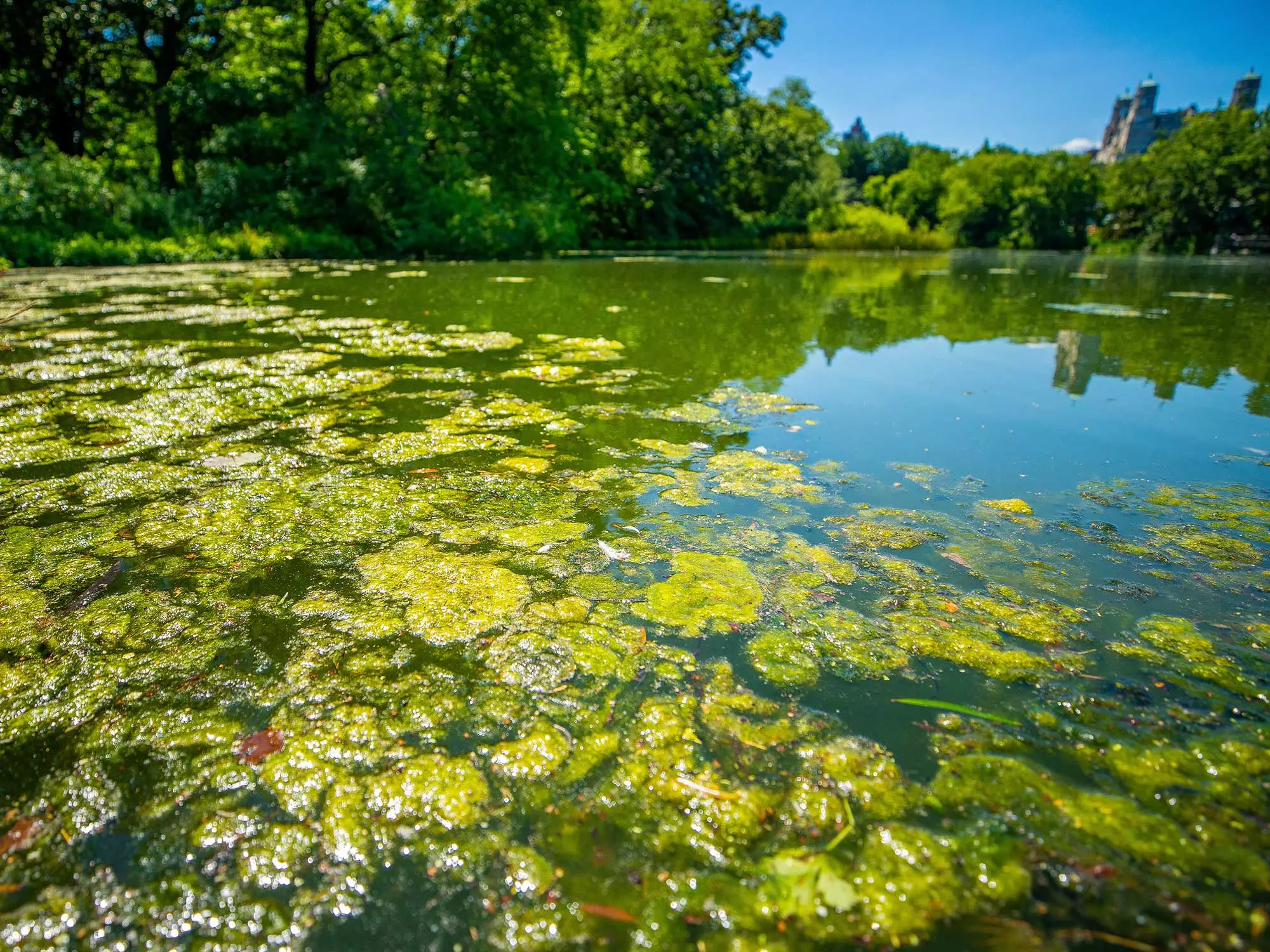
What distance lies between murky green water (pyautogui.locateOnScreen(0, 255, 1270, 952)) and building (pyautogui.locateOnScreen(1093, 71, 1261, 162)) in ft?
346

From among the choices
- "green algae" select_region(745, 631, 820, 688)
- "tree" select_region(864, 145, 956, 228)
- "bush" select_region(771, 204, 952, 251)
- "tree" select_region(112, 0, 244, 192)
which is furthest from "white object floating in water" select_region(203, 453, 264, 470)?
"tree" select_region(864, 145, 956, 228)

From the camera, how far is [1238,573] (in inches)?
68.1

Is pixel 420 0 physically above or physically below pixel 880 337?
above

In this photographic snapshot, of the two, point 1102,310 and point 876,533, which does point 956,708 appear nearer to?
point 876,533

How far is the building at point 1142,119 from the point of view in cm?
7812

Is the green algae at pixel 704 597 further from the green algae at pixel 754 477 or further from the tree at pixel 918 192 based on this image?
the tree at pixel 918 192

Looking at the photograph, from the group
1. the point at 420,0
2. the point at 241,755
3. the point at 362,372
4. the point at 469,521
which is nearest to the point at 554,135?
the point at 420,0

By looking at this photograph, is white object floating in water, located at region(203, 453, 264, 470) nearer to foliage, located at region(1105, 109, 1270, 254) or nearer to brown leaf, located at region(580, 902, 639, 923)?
brown leaf, located at region(580, 902, 639, 923)

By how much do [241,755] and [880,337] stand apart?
5.44m

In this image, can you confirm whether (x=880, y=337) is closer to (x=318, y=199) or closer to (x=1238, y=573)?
(x=1238, y=573)

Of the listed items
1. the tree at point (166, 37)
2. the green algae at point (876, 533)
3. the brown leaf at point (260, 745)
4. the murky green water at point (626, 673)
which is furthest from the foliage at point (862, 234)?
the brown leaf at point (260, 745)

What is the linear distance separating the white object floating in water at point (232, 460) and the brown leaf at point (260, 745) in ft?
5.08

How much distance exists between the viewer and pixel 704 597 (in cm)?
162

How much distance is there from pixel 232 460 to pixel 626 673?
1984 millimetres
